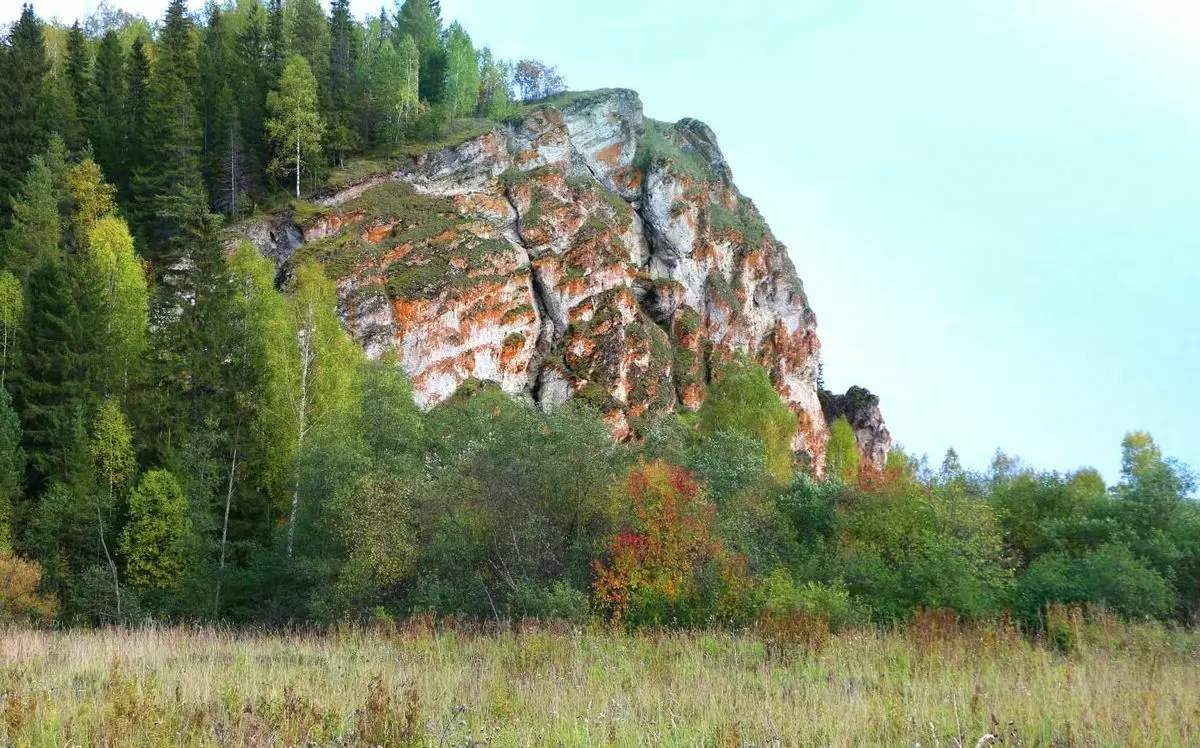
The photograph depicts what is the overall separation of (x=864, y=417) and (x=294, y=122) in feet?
250

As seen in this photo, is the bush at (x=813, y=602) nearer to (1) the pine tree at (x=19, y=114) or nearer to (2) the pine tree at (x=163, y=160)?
(2) the pine tree at (x=163, y=160)

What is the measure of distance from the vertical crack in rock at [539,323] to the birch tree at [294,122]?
16692 millimetres

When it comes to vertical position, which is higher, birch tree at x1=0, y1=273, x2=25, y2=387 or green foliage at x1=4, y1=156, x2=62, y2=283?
green foliage at x1=4, y1=156, x2=62, y2=283

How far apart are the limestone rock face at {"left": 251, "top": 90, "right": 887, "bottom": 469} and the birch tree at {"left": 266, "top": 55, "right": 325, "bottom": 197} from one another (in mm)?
4021

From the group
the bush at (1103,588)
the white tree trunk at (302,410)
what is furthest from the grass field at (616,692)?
the white tree trunk at (302,410)

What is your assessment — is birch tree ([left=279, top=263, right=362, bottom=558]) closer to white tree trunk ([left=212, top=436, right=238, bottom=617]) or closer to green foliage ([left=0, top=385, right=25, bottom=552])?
white tree trunk ([left=212, top=436, right=238, bottom=617])

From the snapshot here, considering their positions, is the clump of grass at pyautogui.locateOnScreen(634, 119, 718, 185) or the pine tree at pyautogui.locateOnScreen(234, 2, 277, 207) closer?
the pine tree at pyautogui.locateOnScreen(234, 2, 277, 207)

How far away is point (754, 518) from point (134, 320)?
1256 inches

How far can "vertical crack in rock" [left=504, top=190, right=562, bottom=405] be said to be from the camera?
60781 mm

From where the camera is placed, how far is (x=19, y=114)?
55.6 metres

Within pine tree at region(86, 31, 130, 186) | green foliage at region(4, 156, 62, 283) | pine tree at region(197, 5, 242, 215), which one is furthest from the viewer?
pine tree at region(86, 31, 130, 186)

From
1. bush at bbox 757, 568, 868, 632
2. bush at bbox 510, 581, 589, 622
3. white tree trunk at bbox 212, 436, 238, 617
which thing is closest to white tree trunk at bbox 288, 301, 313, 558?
white tree trunk at bbox 212, 436, 238, 617

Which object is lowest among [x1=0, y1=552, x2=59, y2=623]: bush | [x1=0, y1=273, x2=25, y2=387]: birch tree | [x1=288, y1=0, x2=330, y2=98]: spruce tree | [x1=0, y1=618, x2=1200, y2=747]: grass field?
[x1=0, y1=552, x2=59, y2=623]: bush

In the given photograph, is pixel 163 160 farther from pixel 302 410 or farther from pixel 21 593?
pixel 21 593
